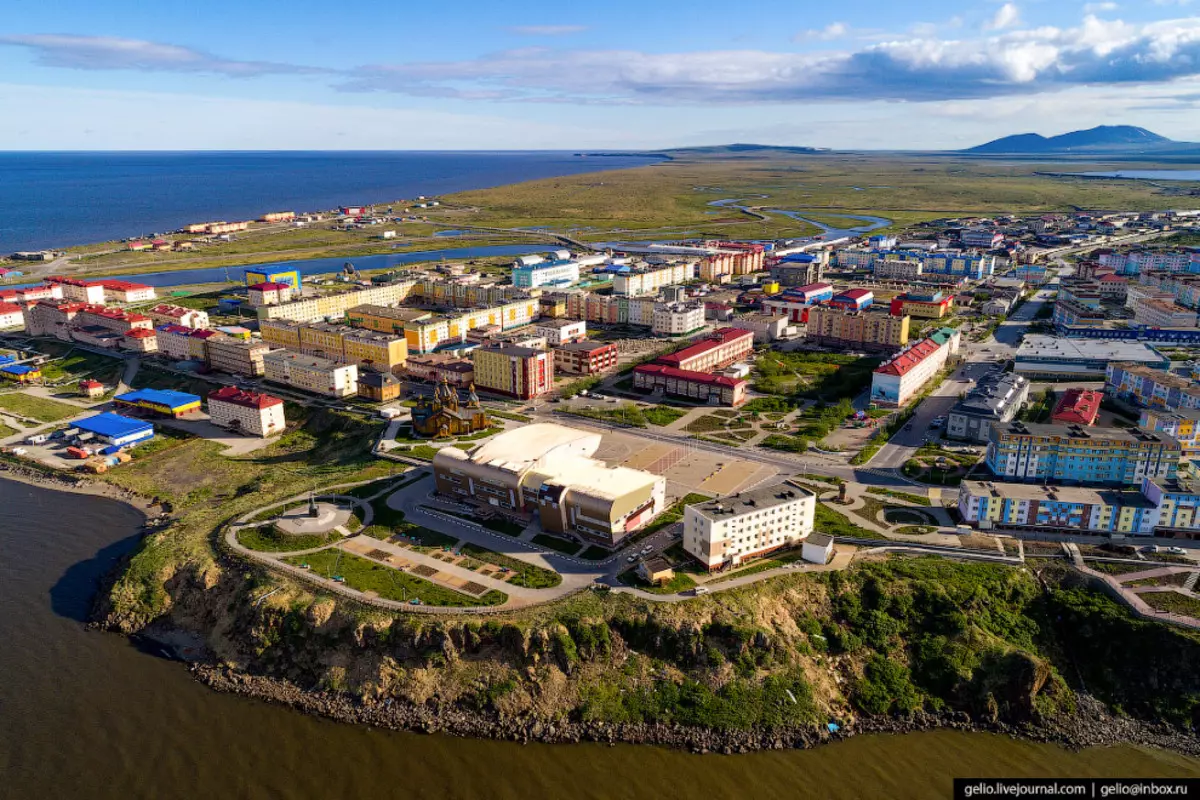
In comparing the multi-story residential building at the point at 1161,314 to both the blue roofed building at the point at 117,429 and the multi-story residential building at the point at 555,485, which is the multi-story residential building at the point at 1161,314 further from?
the blue roofed building at the point at 117,429

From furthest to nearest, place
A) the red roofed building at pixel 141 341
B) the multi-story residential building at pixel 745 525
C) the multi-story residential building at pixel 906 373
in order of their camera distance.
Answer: the red roofed building at pixel 141 341 < the multi-story residential building at pixel 906 373 < the multi-story residential building at pixel 745 525

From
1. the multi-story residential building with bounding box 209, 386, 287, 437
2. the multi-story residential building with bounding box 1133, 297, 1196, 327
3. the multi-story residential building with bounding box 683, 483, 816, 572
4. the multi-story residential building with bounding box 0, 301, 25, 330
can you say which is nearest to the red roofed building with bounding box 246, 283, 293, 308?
the multi-story residential building with bounding box 0, 301, 25, 330

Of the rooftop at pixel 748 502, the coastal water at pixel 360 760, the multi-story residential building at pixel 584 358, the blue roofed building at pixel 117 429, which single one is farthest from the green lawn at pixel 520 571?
the multi-story residential building at pixel 584 358

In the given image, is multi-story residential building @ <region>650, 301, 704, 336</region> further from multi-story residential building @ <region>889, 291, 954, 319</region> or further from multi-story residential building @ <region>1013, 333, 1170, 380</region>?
multi-story residential building @ <region>1013, 333, 1170, 380</region>

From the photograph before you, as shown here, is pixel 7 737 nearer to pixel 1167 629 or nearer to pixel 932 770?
pixel 932 770

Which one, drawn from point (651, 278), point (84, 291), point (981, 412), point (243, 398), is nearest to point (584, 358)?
point (243, 398)

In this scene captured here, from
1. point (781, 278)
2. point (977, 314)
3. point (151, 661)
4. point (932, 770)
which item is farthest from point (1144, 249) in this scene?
point (151, 661)
